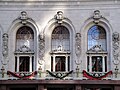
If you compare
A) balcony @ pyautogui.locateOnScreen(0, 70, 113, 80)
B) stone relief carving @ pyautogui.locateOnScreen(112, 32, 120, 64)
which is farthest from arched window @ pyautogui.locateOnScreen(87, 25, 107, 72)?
stone relief carving @ pyautogui.locateOnScreen(112, 32, 120, 64)

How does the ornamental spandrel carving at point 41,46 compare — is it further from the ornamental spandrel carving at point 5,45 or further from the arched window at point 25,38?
the ornamental spandrel carving at point 5,45

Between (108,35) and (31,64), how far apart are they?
8.73 m

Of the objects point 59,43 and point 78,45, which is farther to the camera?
point 59,43

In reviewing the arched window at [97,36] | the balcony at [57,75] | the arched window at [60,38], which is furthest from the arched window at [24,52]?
the arched window at [97,36]

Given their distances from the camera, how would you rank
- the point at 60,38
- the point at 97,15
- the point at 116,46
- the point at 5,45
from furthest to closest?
the point at 60,38 < the point at 97,15 < the point at 5,45 < the point at 116,46

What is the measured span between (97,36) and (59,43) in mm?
4154

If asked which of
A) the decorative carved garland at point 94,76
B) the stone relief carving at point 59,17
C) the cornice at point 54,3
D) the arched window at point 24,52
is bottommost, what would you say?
the decorative carved garland at point 94,76

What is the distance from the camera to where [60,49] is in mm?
31359

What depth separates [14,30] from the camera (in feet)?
104

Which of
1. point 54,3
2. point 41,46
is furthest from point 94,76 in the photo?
point 54,3

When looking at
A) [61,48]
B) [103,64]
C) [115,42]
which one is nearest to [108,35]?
[115,42]

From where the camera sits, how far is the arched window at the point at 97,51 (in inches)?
1218

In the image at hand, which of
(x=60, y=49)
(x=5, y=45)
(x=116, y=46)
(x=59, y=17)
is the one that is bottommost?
(x=60, y=49)

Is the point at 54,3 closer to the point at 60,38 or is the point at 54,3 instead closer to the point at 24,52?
the point at 60,38
